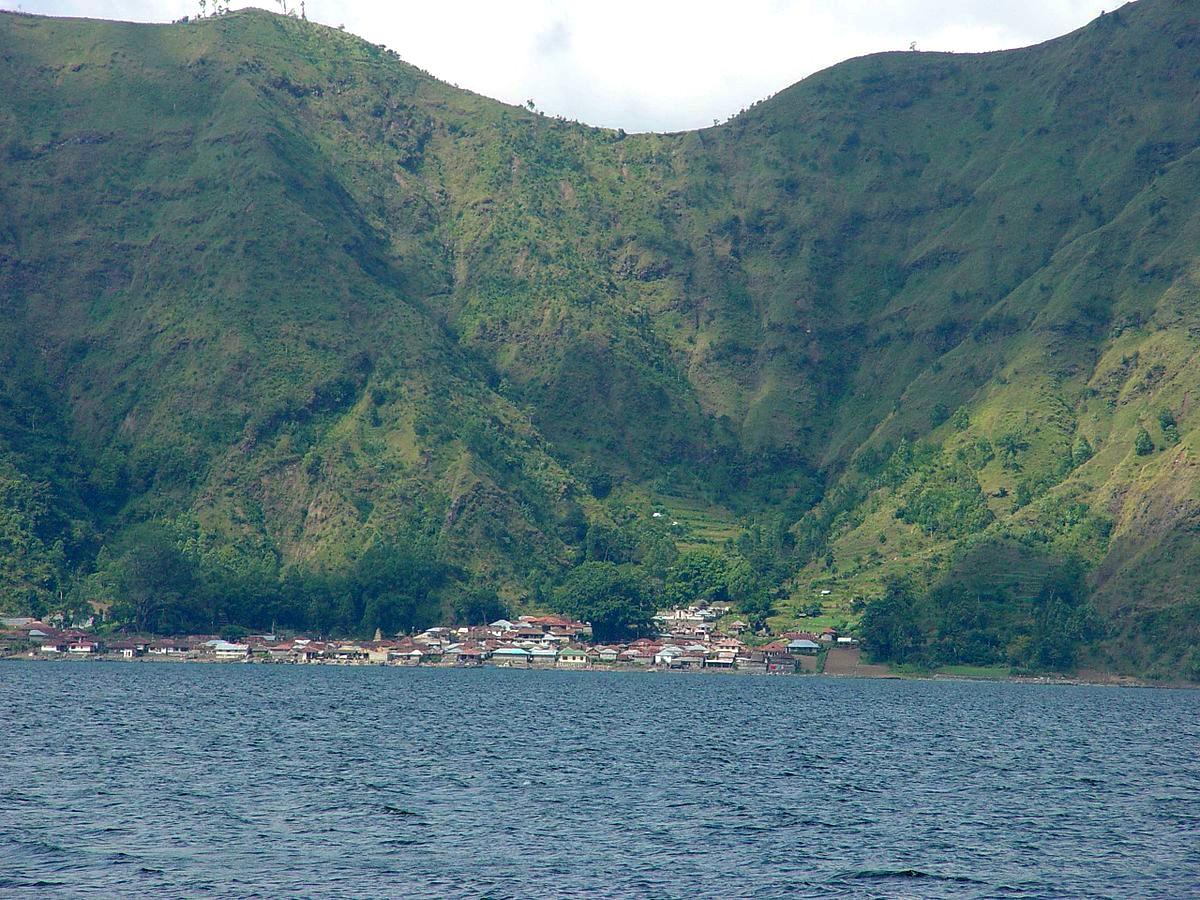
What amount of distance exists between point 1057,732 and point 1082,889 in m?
83.2

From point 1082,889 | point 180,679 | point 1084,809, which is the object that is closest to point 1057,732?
point 1084,809

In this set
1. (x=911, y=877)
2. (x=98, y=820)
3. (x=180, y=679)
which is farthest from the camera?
(x=180, y=679)

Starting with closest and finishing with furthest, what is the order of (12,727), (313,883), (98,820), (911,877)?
1. (313,883)
2. (911,877)
3. (98,820)
4. (12,727)

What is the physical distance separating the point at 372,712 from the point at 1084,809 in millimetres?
75605

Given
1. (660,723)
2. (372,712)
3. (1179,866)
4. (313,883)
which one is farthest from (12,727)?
(1179,866)

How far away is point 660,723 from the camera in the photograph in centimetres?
14000

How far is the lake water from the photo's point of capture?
64.1 metres

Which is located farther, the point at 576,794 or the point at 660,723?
the point at 660,723

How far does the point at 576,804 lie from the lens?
275 feet

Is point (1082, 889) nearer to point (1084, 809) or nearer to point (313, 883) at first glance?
point (1084, 809)

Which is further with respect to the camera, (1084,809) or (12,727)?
(12,727)

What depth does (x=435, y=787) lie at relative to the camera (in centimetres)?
8862

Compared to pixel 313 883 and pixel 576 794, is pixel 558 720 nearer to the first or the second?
pixel 576 794

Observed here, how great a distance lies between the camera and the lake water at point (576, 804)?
64062mm
